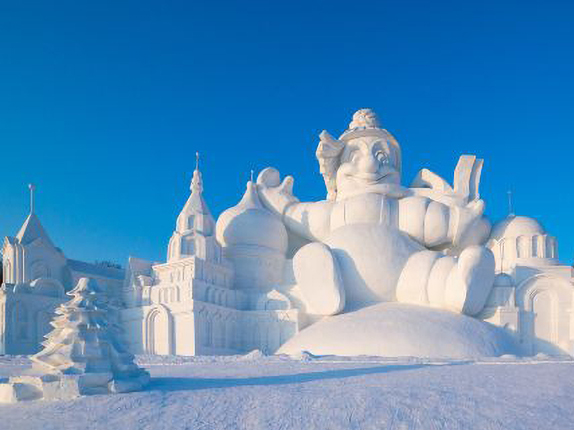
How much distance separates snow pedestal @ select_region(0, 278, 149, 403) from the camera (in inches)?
397

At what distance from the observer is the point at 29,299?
23.5 meters

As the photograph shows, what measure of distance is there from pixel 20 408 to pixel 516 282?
72.2ft

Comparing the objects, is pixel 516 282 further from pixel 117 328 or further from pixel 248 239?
pixel 117 328

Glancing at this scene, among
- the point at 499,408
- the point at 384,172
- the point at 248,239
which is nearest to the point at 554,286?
the point at 384,172

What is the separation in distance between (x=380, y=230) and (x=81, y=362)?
17.8 meters

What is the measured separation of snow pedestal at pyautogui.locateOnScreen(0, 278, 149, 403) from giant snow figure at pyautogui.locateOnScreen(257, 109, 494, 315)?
1440 centimetres

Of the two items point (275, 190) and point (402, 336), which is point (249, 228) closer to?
point (275, 190)

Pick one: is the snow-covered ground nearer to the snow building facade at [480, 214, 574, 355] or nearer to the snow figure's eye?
the snow building facade at [480, 214, 574, 355]

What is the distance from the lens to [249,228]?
28.3 m

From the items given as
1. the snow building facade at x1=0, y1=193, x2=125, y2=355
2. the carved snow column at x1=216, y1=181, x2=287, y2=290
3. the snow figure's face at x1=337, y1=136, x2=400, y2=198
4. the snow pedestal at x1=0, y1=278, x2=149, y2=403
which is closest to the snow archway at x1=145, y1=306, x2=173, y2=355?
the snow building facade at x1=0, y1=193, x2=125, y2=355

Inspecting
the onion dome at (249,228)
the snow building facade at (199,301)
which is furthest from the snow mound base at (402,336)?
the onion dome at (249,228)

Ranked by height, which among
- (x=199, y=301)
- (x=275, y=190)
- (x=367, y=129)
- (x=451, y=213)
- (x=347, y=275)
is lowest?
(x=199, y=301)

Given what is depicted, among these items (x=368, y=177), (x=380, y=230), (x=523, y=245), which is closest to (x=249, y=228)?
(x=380, y=230)

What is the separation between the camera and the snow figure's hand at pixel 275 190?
2997cm
